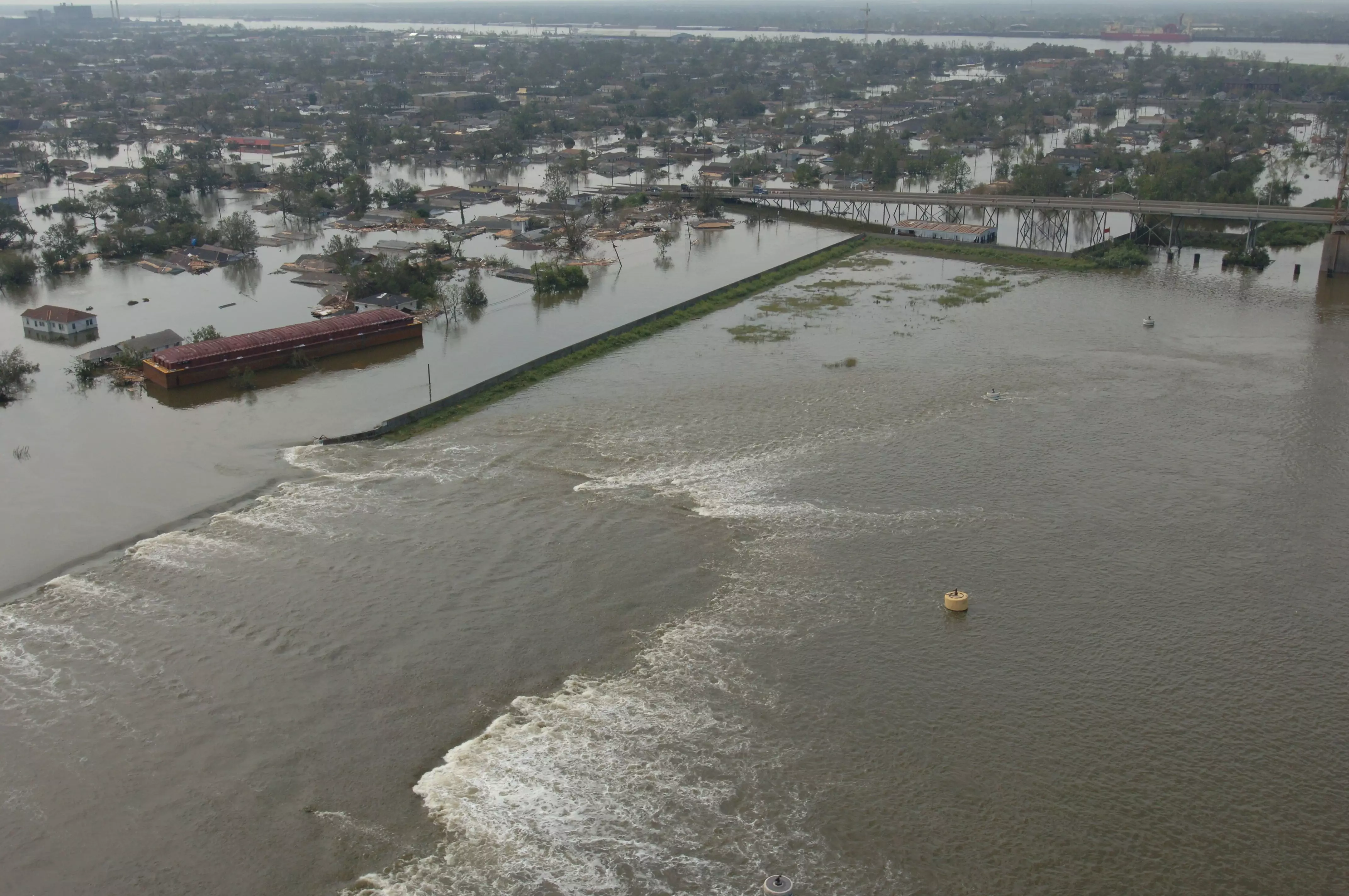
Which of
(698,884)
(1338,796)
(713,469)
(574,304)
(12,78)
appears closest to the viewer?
(698,884)

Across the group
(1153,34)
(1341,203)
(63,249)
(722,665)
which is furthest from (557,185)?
(1153,34)

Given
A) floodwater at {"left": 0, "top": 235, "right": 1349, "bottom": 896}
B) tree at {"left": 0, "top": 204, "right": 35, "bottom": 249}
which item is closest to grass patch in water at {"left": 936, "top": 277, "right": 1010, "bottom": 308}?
floodwater at {"left": 0, "top": 235, "right": 1349, "bottom": 896}

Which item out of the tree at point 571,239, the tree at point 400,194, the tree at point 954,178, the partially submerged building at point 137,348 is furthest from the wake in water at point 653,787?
→ the tree at point 954,178

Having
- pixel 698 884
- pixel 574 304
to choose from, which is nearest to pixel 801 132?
pixel 574 304

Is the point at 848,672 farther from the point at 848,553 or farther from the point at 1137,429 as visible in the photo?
the point at 1137,429

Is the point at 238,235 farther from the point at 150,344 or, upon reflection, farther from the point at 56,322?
the point at 150,344
